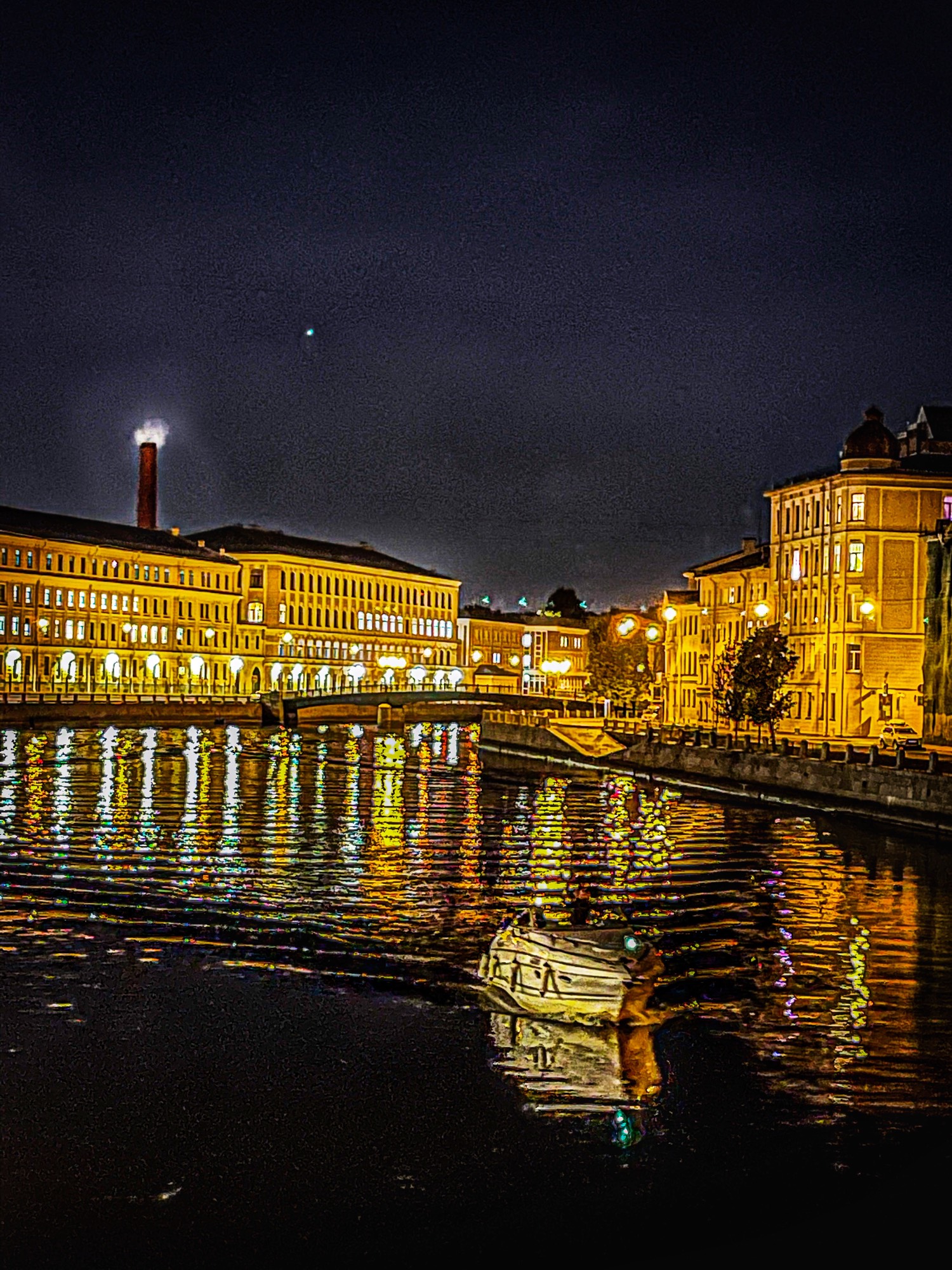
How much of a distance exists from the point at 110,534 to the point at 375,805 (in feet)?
283

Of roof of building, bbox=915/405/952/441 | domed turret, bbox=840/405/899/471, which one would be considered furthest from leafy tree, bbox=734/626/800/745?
roof of building, bbox=915/405/952/441

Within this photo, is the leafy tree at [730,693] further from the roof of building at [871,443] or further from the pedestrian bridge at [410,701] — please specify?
the pedestrian bridge at [410,701]

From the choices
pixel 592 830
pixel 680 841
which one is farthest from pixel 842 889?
pixel 592 830

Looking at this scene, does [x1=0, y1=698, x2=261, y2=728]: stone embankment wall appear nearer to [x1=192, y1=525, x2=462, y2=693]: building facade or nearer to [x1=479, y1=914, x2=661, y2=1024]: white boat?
[x1=192, y1=525, x2=462, y2=693]: building facade

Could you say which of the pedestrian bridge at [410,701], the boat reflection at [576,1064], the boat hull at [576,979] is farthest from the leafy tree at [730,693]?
the boat reflection at [576,1064]

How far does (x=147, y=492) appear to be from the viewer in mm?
140375

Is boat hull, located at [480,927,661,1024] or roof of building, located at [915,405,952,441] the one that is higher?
roof of building, located at [915,405,952,441]

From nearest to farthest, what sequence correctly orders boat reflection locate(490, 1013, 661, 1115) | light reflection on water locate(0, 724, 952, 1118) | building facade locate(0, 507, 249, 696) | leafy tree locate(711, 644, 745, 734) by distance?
boat reflection locate(490, 1013, 661, 1115)
light reflection on water locate(0, 724, 952, 1118)
leafy tree locate(711, 644, 745, 734)
building facade locate(0, 507, 249, 696)

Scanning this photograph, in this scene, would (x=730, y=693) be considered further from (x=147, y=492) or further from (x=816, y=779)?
(x=147, y=492)

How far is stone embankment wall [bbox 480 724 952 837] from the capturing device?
135 feet

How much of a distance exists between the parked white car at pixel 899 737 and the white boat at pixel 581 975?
124ft

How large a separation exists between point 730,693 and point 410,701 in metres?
54.0

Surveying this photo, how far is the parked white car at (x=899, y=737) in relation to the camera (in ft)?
184

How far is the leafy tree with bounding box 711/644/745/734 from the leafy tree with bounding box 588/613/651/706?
2287 centimetres
